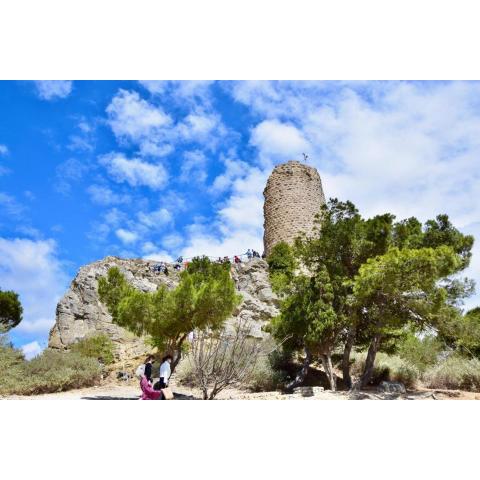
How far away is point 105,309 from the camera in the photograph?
2305 cm

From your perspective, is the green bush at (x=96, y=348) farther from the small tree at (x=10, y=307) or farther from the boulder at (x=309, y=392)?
the boulder at (x=309, y=392)

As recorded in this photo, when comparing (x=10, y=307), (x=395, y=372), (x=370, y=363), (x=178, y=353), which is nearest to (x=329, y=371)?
(x=370, y=363)

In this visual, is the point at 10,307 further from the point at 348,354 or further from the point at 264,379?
the point at 348,354

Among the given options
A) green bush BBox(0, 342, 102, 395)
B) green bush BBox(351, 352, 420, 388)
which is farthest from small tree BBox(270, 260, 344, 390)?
green bush BBox(0, 342, 102, 395)

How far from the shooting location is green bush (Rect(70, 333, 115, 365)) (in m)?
17.9

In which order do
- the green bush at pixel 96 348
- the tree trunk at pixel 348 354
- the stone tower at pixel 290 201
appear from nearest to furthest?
the tree trunk at pixel 348 354 < the green bush at pixel 96 348 < the stone tower at pixel 290 201

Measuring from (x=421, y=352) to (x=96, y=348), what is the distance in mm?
12245

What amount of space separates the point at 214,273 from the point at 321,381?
500 cm

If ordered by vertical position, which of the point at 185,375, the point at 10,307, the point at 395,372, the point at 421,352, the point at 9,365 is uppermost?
the point at 10,307

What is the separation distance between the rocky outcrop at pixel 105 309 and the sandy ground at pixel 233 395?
5.19 m

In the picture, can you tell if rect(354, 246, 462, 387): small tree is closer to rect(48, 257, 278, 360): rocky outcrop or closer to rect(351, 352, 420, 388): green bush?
rect(351, 352, 420, 388): green bush

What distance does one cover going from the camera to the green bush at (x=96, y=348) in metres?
17.9

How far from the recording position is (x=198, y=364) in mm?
10234

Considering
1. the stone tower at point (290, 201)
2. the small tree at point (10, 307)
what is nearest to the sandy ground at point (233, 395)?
the small tree at point (10, 307)
